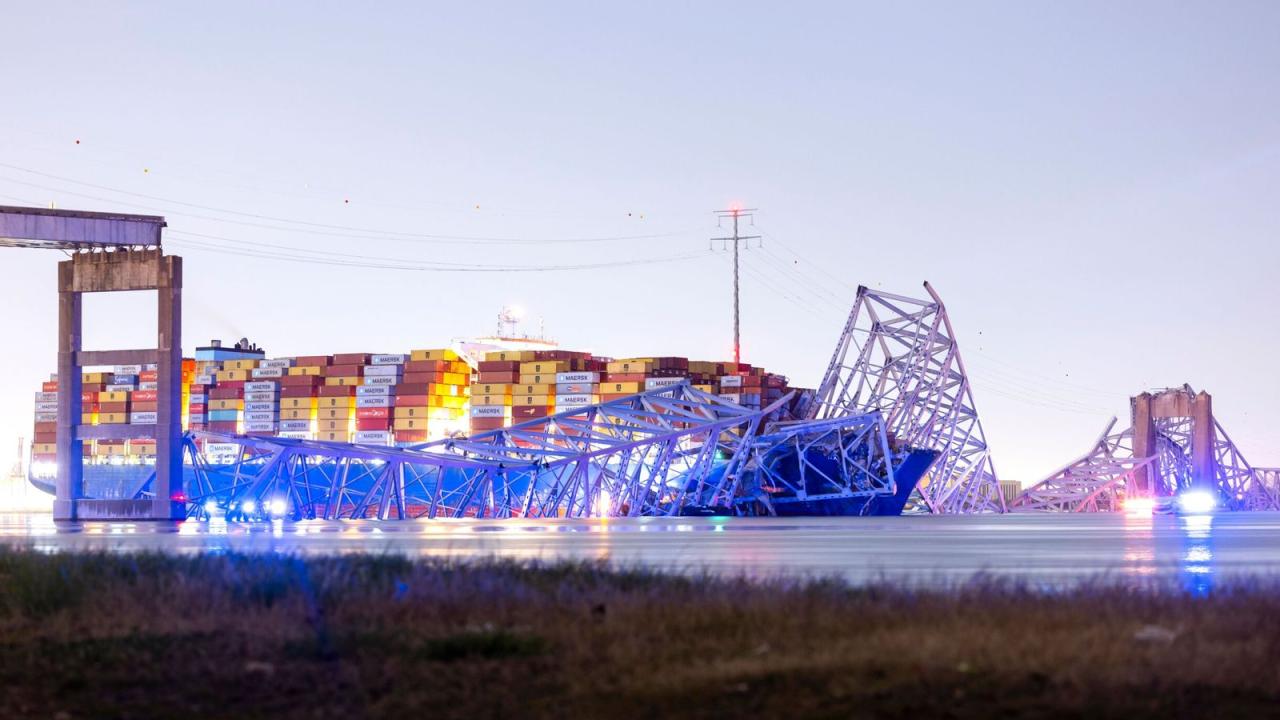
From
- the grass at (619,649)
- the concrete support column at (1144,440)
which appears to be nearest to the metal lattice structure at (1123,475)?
the concrete support column at (1144,440)

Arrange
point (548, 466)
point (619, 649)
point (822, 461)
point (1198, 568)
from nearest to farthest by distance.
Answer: point (619, 649) → point (1198, 568) → point (548, 466) → point (822, 461)

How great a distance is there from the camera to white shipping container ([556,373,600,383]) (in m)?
169

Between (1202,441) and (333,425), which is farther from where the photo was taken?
(333,425)

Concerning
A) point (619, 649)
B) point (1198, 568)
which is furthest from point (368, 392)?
point (619, 649)

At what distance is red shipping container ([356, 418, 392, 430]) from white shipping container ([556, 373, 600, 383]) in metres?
22.3

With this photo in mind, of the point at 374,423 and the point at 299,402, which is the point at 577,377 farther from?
the point at 299,402

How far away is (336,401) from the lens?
7259 inches

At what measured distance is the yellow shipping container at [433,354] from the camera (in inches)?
7239

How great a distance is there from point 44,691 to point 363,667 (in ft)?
8.42

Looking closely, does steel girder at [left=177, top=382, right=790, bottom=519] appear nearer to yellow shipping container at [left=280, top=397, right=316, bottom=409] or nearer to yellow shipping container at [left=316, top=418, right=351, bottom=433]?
yellow shipping container at [left=316, top=418, right=351, bottom=433]

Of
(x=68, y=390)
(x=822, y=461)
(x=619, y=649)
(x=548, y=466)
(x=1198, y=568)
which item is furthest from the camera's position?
(x=822, y=461)

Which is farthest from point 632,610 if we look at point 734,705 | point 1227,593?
point 1227,593

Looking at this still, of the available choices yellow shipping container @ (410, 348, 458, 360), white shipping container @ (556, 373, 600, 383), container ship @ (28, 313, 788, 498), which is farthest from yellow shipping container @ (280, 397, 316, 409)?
white shipping container @ (556, 373, 600, 383)

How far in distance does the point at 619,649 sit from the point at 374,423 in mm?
172334
